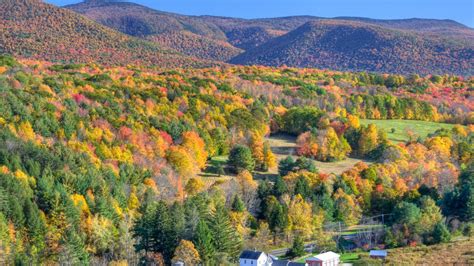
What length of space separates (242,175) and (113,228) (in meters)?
23.1

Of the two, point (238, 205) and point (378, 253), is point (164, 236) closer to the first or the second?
point (238, 205)

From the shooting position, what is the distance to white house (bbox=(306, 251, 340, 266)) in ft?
210

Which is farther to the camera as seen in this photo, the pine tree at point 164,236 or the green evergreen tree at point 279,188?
the green evergreen tree at point 279,188

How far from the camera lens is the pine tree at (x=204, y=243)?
6496 centimetres

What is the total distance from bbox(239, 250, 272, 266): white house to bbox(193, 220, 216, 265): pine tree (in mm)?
2440

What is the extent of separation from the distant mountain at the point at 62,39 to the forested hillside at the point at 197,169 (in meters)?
25.2

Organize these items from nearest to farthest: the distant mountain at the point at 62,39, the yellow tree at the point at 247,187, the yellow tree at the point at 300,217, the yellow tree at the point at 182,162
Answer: the yellow tree at the point at 300,217 < the yellow tree at the point at 247,187 < the yellow tree at the point at 182,162 < the distant mountain at the point at 62,39

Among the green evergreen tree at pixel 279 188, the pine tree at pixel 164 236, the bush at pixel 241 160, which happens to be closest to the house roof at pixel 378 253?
the pine tree at pixel 164 236

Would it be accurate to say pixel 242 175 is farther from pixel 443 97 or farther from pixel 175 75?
pixel 443 97

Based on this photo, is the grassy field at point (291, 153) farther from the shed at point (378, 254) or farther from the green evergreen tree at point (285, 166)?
the shed at point (378, 254)

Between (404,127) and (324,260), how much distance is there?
6803cm

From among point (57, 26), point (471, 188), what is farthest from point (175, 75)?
point (471, 188)

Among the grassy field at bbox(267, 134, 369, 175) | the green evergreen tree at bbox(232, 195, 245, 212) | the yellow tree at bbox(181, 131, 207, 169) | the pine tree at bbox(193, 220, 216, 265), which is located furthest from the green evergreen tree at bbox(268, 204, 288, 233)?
the grassy field at bbox(267, 134, 369, 175)

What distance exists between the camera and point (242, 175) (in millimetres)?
92812
